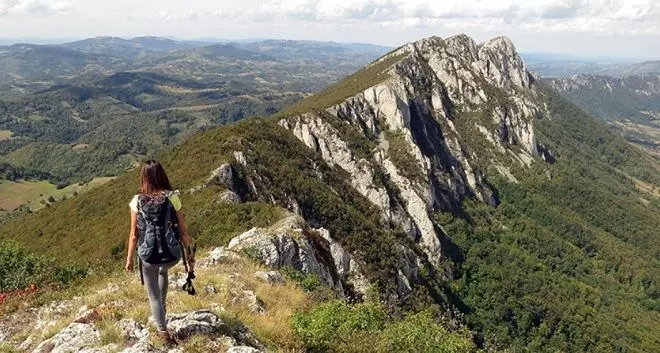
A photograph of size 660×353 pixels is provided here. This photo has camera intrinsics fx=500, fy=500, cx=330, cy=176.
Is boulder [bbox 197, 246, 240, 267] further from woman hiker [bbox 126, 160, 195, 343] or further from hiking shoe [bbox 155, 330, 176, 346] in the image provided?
woman hiker [bbox 126, 160, 195, 343]

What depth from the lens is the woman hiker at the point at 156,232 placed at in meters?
12.4

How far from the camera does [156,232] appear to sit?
12.4 meters

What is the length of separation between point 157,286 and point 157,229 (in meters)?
1.61

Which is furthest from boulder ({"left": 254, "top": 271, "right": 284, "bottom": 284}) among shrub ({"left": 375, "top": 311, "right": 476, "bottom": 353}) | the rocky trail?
shrub ({"left": 375, "top": 311, "right": 476, "bottom": 353})

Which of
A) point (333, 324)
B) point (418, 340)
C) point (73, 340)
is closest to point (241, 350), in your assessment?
point (73, 340)

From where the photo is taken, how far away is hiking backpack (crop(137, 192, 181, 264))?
1234cm

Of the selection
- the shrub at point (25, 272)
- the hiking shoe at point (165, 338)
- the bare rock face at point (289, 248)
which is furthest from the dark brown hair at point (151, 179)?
the bare rock face at point (289, 248)

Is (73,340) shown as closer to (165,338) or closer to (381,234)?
(165,338)

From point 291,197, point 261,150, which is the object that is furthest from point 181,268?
point 261,150

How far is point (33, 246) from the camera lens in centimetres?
9456

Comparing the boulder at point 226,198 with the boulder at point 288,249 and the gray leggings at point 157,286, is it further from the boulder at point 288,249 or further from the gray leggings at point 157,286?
the gray leggings at point 157,286

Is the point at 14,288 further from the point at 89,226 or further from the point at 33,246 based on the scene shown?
the point at 33,246

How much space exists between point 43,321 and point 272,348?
8.94m

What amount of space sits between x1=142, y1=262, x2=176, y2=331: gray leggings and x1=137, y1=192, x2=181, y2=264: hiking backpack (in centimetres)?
26
